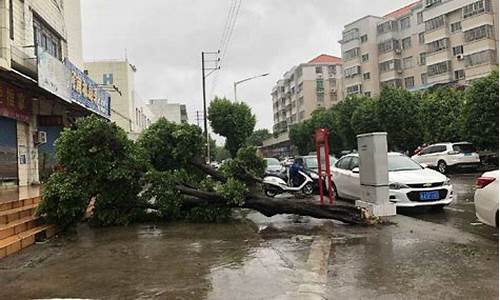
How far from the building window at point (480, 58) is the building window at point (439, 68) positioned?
4.19 metres

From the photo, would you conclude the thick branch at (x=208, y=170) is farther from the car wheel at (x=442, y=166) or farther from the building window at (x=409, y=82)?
the building window at (x=409, y=82)

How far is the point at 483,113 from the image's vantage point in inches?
939

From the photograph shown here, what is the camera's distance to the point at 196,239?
8.21 metres

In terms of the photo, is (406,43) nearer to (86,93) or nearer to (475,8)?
(475,8)

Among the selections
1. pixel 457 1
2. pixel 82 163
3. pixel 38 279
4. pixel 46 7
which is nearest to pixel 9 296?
pixel 38 279

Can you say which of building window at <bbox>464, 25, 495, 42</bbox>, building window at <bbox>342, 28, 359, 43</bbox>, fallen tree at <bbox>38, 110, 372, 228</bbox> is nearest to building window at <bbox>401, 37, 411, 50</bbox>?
building window at <bbox>342, 28, 359, 43</bbox>

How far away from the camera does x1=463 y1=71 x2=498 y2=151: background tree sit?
23422mm

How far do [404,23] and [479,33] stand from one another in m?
18.0

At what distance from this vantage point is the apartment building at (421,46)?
49938mm

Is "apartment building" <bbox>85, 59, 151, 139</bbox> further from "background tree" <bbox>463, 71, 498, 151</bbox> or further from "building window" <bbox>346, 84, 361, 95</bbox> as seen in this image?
"building window" <bbox>346, 84, 361, 95</bbox>

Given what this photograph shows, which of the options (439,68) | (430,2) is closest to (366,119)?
(439,68)

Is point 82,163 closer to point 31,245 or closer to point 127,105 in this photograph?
point 31,245

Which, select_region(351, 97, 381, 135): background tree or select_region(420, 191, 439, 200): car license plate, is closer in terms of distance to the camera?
select_region(420, 191, 439, 200): car license plate

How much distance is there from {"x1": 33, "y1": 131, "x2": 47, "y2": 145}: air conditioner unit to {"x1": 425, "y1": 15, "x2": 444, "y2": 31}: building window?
49419mm
